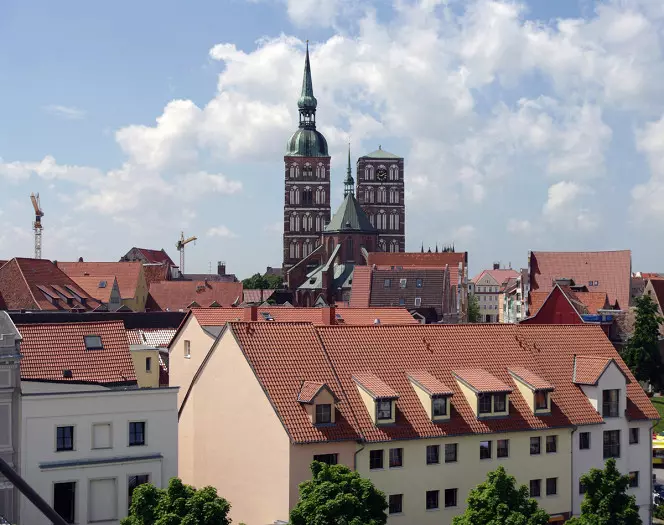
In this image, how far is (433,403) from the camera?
117ft

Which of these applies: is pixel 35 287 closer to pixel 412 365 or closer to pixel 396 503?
pixel 412 365

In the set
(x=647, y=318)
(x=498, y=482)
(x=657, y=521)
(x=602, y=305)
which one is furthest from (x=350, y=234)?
(x=498, y=482)

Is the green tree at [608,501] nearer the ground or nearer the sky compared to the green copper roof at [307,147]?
nearer the ground

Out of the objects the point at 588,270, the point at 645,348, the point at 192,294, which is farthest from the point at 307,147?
the point at 645,348

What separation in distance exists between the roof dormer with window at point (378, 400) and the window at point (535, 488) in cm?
636

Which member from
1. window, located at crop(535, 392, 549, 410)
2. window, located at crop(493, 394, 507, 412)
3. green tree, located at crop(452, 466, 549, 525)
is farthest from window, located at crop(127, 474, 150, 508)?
window, located at crop(535, 392, 549, 410)

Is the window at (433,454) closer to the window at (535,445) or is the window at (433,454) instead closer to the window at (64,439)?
the window at (535,445)

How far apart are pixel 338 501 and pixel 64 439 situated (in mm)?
10795

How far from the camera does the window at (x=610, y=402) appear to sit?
3994cm

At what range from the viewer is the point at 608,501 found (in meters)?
30.6

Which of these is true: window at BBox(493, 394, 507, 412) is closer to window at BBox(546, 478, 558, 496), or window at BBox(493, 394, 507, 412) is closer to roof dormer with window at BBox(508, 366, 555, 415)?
roof dormer with window at BBox(508, 366, 555, 415)

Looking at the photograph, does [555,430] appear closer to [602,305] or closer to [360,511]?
[360,511]

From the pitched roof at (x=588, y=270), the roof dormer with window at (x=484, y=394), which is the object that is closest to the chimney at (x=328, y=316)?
the roof dormer with window at (x=484, y=394)

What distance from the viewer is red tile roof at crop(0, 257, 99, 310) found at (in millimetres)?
92250
